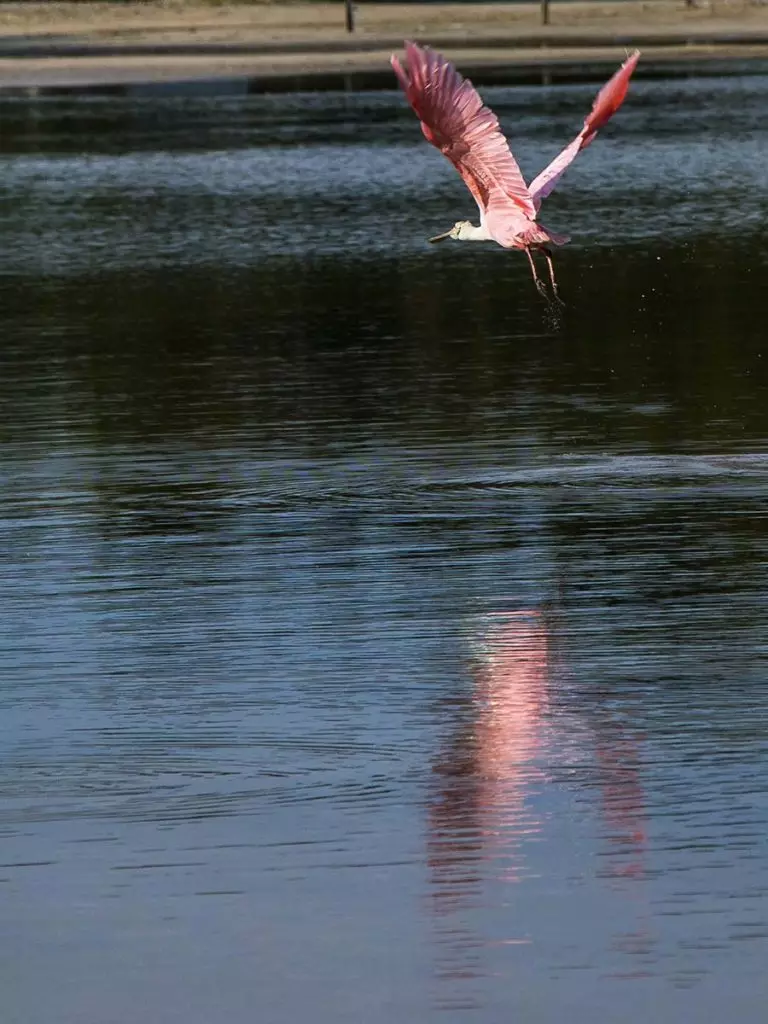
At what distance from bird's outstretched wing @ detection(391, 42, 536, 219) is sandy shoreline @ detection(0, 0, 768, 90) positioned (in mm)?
32267

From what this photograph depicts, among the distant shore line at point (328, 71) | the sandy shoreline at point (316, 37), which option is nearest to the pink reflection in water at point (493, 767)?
the distant shore line at point (328, 71)

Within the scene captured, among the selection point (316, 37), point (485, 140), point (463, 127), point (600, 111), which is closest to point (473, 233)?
point (485, 140)

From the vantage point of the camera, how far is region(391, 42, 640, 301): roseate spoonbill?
1158cm

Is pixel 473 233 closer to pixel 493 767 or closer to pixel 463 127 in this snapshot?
pixel 463 127

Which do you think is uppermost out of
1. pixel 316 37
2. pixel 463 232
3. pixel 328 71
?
pixel 463 232

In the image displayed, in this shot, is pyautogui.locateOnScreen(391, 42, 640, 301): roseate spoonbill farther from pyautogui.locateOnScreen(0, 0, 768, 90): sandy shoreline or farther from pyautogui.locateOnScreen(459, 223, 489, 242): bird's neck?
pyautogui.locateOnScreen(0, 0, 768, 90): sandy shoreline

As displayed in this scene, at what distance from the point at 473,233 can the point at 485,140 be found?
0.74 m

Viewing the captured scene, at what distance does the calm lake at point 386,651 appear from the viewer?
6449 mm

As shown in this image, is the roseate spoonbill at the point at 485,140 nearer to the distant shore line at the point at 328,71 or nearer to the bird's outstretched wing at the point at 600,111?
the bird's outstretched wing at the point at 600,111

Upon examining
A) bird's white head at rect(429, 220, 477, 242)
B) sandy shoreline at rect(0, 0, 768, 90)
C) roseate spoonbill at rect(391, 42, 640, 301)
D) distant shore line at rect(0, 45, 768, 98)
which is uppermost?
roseate spoonbill at rect(391, 42, 640, 301)

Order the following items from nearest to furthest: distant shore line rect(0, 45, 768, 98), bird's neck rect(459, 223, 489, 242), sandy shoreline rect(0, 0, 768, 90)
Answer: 1. bird's neck rect(459, 223, 489, 242)
2. distant shore line rect(0, 45, 768, 98)
3. sandy shoreline rect(0, 0, 768, 90)

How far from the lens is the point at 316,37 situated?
176 ft

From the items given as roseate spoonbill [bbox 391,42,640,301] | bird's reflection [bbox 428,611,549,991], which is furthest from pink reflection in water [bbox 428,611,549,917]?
roseate spoonbill [bbox 391,42,640,301]

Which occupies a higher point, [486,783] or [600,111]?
[600,111]
